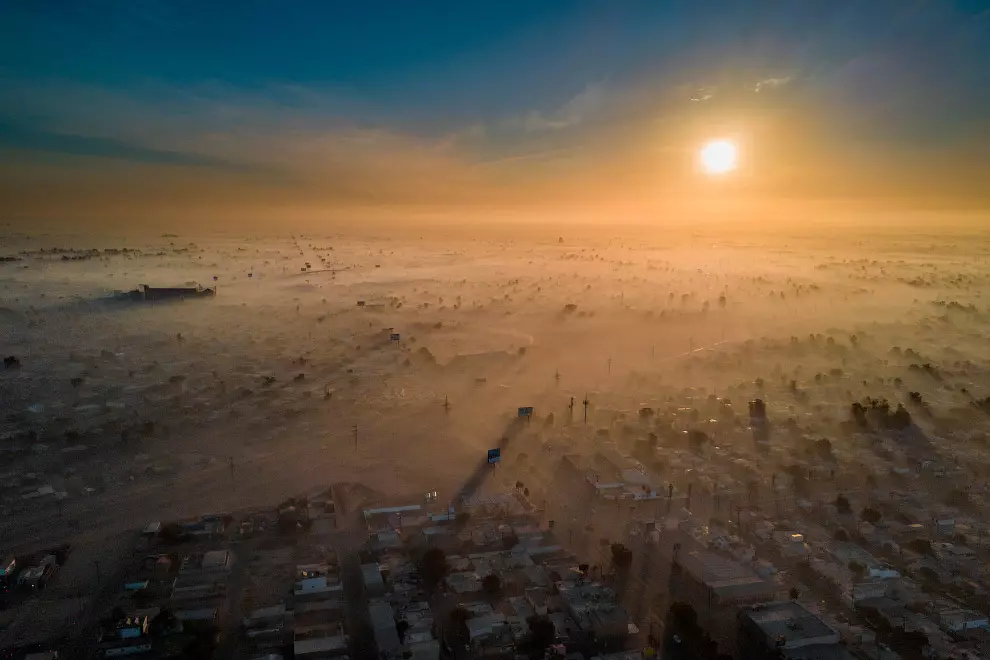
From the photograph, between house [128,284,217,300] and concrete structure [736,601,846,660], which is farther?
house [128,284,217,300]

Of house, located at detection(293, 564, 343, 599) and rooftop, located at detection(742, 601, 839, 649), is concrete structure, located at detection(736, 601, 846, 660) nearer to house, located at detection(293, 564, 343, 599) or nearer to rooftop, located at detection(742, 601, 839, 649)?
rooftop, located at detection(742, 601, 839, 649)

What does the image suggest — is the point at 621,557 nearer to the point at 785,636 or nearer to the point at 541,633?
the point at 541,633

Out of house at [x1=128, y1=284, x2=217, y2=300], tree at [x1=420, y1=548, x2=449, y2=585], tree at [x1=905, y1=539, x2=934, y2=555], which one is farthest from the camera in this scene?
house at [x1=128, y1=284, x2=217, y2=300]

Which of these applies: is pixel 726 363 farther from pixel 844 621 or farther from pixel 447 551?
pixel 447 551

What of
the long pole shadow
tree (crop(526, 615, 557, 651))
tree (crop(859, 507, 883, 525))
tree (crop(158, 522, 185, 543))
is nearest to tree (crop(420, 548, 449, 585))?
tree (crop(526, 615, 557, 651))

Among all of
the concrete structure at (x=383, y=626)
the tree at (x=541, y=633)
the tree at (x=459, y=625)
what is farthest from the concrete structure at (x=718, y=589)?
the concrete structure at (x=383, y=626)

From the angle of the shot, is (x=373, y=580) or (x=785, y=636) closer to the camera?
(x=785, y=636)

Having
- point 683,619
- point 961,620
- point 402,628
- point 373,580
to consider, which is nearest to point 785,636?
point 683,619
